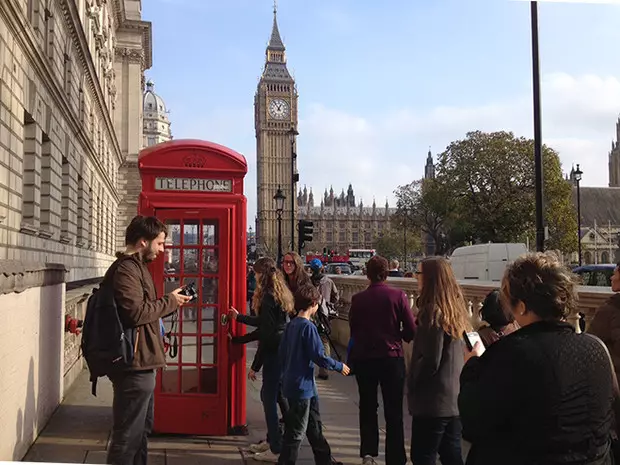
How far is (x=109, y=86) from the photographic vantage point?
1519 inches

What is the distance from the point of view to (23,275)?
543 cm

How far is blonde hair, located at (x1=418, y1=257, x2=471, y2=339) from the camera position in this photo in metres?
4.62

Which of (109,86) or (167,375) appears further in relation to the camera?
(109,86)

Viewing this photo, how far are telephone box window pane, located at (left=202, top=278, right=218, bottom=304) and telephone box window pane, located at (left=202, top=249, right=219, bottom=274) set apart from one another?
3.5 inches

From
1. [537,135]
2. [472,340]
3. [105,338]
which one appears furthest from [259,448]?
[537,135]

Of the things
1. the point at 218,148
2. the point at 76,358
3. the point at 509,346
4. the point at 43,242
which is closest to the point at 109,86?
the point at 43,242

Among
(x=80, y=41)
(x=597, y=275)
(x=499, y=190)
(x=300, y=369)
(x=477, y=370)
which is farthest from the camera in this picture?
(x=499, y=190)

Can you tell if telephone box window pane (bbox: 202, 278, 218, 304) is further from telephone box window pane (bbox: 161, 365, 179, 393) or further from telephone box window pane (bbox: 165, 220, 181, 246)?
telephone box window pane (bbox: 161, 365, 179, 393)

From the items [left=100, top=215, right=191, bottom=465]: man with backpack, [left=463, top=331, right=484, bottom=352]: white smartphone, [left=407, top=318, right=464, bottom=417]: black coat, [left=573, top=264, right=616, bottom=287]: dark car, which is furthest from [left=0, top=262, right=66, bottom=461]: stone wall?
[left=573, top=264, right=616, bottom=287]: dark car

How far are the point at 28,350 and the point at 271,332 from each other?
2.05 metres

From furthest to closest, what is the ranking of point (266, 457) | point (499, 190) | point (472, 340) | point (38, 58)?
point (499, 190) < point (38, 58) < point (266, 457) < point (472, 340)

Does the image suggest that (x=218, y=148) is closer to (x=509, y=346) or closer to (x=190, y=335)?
(x=190, y=335)

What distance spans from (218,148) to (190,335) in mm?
1824

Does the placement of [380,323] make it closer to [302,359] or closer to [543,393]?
[302,359]
